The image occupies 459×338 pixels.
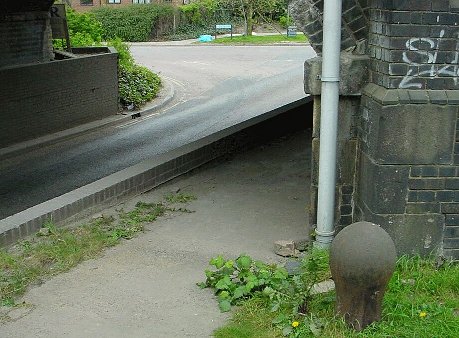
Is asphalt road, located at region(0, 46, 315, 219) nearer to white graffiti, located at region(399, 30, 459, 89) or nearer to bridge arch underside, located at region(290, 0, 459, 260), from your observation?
bridge arch underside, located at region(290, 0, 459, 260)

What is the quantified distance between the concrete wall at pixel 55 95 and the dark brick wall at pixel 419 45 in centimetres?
1057

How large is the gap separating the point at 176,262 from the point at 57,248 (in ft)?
4.09

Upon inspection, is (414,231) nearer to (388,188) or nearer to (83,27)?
(388,188)

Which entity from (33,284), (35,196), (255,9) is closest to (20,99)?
(35,196)

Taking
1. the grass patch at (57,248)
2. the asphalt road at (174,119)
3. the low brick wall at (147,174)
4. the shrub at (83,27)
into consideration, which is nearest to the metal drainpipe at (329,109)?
the grass patch at (57,248)

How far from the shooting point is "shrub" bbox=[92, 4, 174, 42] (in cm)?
4491

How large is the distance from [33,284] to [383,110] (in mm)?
3576

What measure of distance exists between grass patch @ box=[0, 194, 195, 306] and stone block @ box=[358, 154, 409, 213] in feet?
9.49

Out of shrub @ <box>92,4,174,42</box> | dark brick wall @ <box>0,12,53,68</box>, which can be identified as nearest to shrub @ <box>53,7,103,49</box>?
dark brick wall @ <box>0,12,53,68</box>

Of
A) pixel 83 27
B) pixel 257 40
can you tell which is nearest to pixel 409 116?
pixel 83 27

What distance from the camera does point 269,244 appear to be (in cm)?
702

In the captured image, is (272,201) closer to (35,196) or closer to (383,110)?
(383,110)

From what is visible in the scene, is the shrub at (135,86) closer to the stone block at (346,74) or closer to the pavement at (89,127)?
the pavement at (89,127)

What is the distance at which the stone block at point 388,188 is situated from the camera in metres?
5.68
